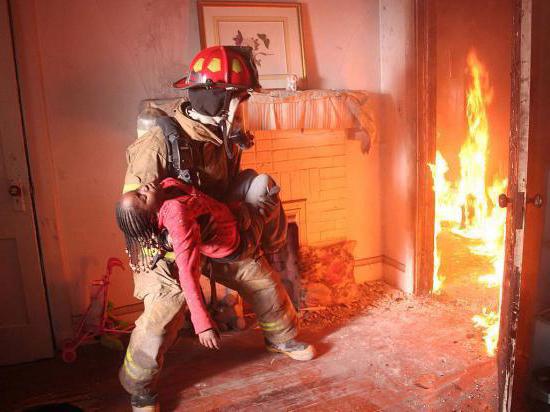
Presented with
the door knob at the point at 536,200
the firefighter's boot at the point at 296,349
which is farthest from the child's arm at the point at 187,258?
the door knob at the point at 536,200

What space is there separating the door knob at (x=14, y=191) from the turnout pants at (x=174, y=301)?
4.05 ft

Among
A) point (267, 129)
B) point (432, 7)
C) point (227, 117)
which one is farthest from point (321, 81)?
point (227, 117)

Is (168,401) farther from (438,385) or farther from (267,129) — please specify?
(267,129)

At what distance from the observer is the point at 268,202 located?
11.1ft

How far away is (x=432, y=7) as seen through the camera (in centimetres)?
421

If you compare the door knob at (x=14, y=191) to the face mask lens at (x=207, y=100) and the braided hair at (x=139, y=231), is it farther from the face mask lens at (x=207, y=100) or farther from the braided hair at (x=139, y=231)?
the face mask lens at (x=207, y=100)

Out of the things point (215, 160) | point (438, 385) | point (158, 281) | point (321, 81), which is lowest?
point (438, 385)

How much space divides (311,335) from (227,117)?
203cm

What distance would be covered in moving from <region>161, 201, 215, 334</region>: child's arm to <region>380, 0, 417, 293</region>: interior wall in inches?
104

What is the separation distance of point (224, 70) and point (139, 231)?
1.18 m

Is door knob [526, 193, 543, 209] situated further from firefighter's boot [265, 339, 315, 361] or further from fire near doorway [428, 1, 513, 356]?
fire near doorway [428, 1, 513, 356]

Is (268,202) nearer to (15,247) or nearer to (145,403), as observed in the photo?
(145,403)

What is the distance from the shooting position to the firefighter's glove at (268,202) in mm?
3352

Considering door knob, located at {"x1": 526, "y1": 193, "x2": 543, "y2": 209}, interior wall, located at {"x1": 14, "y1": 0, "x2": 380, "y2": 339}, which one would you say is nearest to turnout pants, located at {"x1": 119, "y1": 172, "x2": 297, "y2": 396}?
interior wall, located at {"x1": 14, "y1": 0, "x2": 380, "y2": 339}
